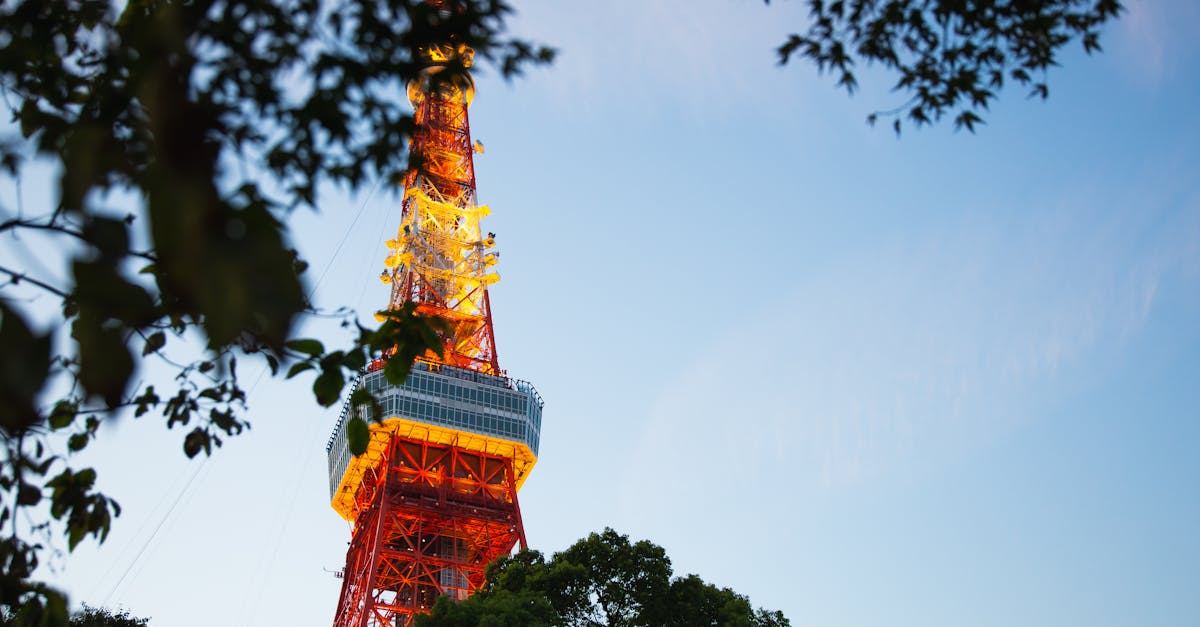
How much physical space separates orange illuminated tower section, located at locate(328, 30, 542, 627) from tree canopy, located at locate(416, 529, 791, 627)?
21172 mm

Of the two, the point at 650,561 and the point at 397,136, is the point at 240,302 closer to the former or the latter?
the point at 397,136

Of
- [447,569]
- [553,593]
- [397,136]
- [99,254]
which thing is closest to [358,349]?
[397,136]

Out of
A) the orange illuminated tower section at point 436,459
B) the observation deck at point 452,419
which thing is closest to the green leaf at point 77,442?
the orange illuminated tower section at point 436,459

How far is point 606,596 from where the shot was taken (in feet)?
99.0

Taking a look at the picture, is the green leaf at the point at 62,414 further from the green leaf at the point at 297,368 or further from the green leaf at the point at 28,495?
the green leaf at the point at 297,368

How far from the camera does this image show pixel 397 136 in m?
5.77

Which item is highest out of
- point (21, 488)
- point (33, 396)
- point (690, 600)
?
point (690, 600)

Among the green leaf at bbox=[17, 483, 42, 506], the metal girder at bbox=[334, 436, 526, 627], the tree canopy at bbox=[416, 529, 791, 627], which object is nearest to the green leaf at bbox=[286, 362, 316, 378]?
the green leaf at bbox=[17, 483, 42, 506]

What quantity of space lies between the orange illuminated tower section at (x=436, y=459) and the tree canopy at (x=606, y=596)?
2117 cm

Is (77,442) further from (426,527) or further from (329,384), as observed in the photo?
(426,527)

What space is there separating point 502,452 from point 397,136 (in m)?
55.2

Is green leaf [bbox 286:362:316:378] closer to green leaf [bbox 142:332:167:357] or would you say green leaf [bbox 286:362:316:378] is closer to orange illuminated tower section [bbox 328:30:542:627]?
green leaf [bbox 142:332:167:357]

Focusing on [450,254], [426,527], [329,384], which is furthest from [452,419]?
[329,384]

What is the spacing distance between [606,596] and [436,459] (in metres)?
30.3
